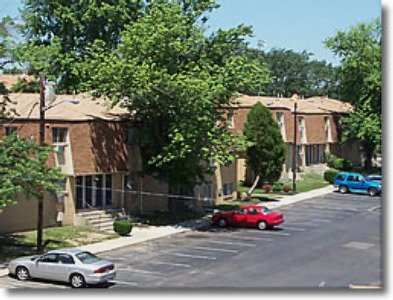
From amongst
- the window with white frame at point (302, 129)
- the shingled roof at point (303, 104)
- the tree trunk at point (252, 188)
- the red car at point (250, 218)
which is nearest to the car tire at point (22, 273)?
the red car at point (250, 218)

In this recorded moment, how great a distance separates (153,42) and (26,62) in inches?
218

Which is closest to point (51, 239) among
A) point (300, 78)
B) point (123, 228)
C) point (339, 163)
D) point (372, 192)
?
point (123, 228)

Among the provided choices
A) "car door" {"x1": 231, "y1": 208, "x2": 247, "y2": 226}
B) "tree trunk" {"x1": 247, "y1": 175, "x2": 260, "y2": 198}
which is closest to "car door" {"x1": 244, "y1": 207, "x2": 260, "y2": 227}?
"car door" {"x1": 231, "y1": 208, "x2": 247, "y2": 226}

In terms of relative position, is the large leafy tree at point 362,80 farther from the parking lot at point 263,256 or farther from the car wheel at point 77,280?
the car wheel at point 77,280

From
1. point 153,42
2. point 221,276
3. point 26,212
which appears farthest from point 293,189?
point 221,276

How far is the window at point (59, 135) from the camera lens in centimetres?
2564

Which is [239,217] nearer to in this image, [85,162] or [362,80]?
[85,162]

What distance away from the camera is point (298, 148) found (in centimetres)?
4328

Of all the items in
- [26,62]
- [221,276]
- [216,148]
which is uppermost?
[26,62]

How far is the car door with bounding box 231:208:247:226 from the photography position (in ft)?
91.1

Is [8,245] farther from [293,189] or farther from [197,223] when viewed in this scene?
[293,189]

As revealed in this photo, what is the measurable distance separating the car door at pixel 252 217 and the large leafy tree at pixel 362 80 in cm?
1313

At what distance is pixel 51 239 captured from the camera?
76.6ft

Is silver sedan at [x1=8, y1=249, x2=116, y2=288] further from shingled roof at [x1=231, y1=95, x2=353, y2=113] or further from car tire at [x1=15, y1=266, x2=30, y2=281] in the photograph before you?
shingled roof at [x1=231, y1=95, x2=353, y2=113]
